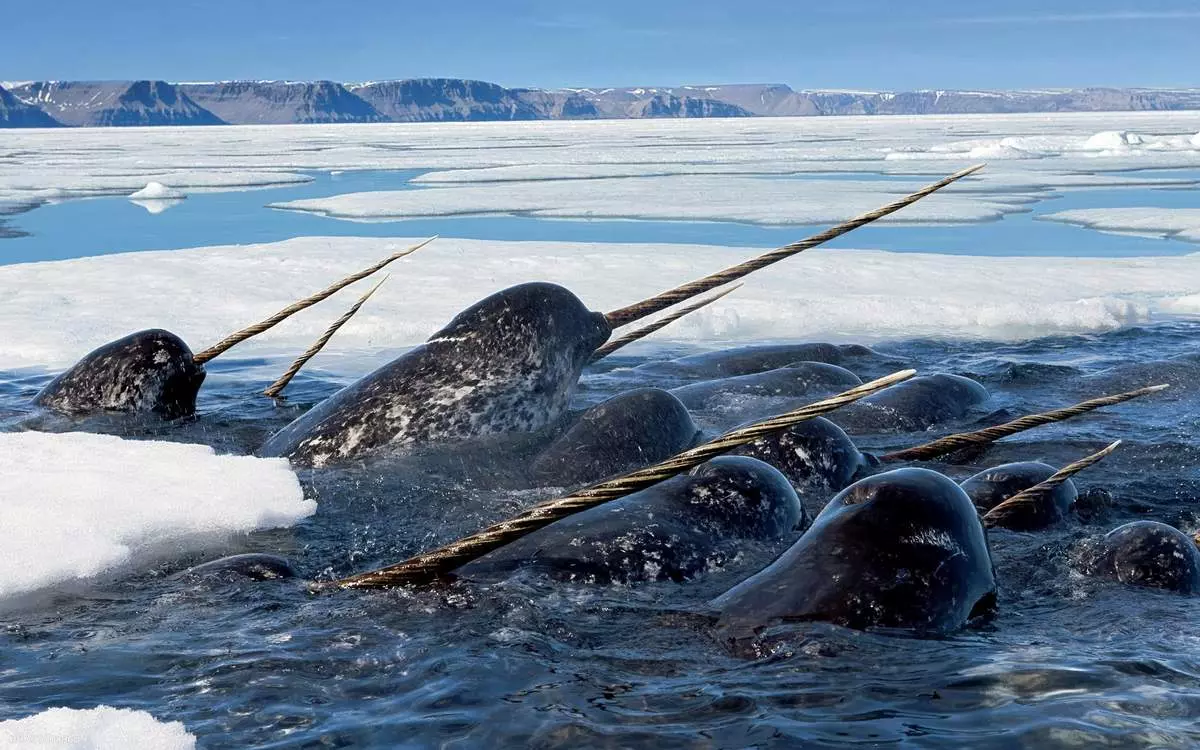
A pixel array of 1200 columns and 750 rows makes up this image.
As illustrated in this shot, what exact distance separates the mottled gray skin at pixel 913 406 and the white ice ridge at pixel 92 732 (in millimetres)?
5351

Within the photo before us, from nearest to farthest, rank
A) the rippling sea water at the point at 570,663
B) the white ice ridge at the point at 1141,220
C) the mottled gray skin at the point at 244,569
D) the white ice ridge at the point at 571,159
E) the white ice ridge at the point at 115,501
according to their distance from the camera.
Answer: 1. the rippling sea water at the point at 570,663
2. the mottled gray skin at the point at 244,569
3. the white ice ridge at the point at 115,501
4. the white ice ridge at the point at 1141,220
5. the white ice ridge at the point at 571,159

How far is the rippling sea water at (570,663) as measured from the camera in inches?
128

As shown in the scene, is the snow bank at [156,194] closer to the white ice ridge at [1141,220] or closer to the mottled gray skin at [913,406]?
the white ice ridge at [1141,220]

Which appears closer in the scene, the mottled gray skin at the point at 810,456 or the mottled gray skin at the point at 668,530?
the mottled gray skin at the point at 668,530

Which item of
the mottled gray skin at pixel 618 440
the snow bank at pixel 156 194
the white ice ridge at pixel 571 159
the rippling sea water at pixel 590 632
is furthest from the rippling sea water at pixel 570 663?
the white ice ridge at pixel 571 159

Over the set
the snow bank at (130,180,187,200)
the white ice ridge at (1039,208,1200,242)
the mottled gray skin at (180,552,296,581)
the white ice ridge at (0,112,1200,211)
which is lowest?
the mottled gray skin at (180,552,296,581)

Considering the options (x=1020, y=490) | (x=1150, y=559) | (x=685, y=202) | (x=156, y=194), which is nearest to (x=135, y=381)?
(x=1020, y=490)

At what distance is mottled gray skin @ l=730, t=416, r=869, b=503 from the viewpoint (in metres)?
6.18

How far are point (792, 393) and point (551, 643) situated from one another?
4.52 m

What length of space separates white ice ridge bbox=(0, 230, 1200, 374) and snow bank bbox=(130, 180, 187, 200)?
15.5 meters

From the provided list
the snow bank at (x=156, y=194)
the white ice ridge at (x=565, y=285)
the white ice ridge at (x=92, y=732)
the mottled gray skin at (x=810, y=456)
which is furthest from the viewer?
the snow bank at (x=156, y=194)

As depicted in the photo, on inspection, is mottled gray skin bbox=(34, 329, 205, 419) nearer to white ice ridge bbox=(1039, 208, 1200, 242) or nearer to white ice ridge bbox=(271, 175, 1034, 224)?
white ice ridge bbox=(271, 175, 1034, 224)

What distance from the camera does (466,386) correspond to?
7.02 m

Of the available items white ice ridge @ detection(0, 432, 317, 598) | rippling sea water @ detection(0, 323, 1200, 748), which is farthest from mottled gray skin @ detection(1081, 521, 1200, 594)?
white ice ridge @ detection(0, 432, 317, 598)
